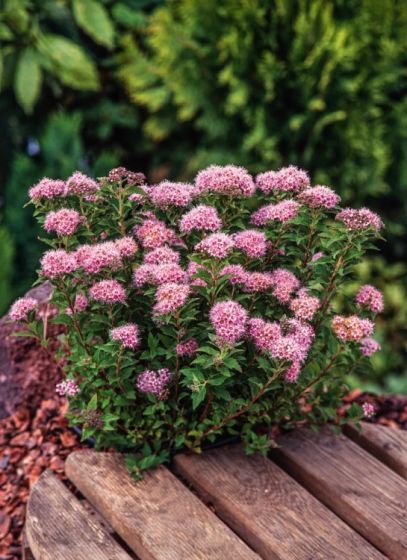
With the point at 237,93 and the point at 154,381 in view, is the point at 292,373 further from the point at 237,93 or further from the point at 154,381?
the point at 237,93

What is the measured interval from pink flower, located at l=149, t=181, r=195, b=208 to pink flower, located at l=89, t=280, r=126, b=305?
0.74 ft

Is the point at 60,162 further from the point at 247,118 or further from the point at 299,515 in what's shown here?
the point at 299,515

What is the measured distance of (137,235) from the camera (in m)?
1.86

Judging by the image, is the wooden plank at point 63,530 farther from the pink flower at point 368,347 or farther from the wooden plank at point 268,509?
the pink flower at point 368,347

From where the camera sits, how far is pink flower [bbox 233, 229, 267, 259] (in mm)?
1775

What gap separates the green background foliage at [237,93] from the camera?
379 cm

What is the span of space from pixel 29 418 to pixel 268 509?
0.83 meters

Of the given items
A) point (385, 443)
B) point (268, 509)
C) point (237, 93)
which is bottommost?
point (385, 443)

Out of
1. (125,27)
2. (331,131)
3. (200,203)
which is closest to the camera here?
(200,203)

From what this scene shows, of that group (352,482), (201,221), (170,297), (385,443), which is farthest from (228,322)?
(385,443)

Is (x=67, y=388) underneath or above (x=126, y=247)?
underneath

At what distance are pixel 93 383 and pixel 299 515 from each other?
20.4 inches

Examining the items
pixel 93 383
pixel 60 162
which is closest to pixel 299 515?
pixel 93 383

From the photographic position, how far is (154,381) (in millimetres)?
1785
